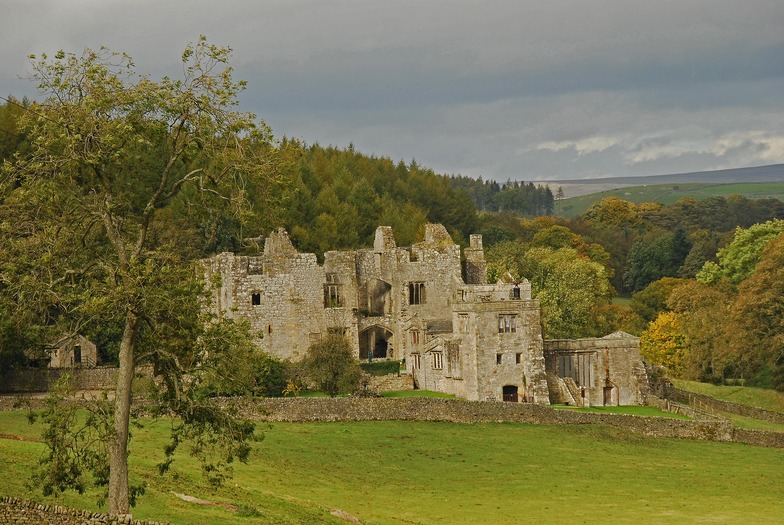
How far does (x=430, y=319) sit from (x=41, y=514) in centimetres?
4487

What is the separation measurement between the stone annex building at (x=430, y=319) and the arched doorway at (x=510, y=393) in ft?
0.16

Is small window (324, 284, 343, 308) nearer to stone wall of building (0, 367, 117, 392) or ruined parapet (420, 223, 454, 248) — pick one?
ruined parapet (420, 223, 454, 248)

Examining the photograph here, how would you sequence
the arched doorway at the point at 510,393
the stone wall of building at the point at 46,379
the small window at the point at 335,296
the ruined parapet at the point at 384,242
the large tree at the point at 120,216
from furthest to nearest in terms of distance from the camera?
1. the ruined parapet at the point at 384,242
2. the small window at the point at 335,296
3. the arched doorway at the point at 510,393
4. the stone wall of building at the point at 46,379
5. the large tree at the point at 120,216

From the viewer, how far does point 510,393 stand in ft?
215

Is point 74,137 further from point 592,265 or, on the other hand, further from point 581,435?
point 592,265

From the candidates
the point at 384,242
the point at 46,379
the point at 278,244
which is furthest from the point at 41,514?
the point at 384,242

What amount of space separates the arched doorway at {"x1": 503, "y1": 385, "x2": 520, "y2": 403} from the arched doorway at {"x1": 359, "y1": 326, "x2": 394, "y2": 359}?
11439 mm

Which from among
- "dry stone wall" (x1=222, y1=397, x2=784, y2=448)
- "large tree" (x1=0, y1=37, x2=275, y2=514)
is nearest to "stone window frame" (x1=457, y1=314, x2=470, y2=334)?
"dry stone wall" (x1=222, y1=397, x2=784, y2=448)

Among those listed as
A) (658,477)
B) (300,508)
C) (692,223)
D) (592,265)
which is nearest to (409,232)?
(592,265)

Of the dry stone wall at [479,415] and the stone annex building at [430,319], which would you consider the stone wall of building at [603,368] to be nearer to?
the stone annex building at [430,319]

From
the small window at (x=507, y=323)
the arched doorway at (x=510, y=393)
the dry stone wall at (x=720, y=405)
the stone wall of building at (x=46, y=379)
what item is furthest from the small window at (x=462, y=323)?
the stone wall of building at (x=46, y=379)

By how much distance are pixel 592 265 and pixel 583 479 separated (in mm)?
60206

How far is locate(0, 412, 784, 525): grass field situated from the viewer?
127 ft

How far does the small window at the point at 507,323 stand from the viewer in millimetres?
65625
